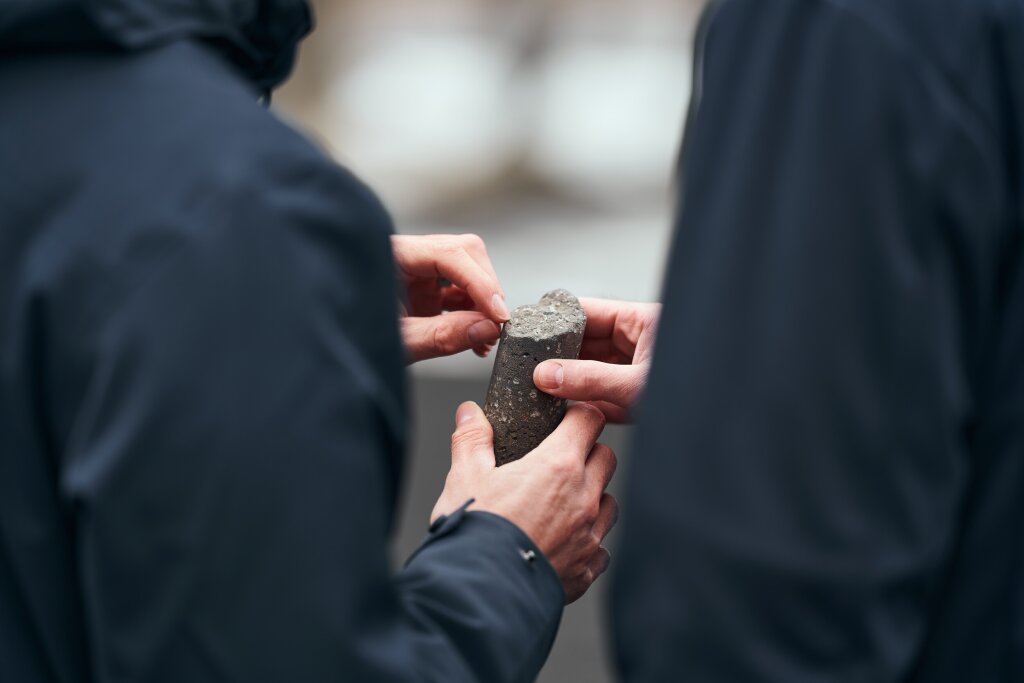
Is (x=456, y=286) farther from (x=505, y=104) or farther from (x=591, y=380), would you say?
(x=505, y=104)

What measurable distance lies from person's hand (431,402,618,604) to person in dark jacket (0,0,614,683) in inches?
17.7

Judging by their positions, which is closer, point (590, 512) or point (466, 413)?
point (590, 512)

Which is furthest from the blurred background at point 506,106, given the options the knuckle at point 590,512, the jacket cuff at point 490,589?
the jacket cuff at point 490,589

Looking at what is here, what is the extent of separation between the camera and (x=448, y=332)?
207 centimetres

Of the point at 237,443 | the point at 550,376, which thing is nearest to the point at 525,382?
the point at 550,376

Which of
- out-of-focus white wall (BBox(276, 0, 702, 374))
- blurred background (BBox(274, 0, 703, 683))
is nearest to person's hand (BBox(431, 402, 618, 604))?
blurred background (BBox(274, 0, 703, 683))

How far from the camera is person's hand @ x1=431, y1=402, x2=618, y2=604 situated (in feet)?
5.42

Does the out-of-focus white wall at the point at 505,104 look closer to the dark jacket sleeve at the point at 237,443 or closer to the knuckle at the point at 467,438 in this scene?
the knuckle at the point at 467,438

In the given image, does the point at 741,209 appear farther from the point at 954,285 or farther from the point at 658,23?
the point at 658,23

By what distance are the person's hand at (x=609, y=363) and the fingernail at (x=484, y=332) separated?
0.62ft

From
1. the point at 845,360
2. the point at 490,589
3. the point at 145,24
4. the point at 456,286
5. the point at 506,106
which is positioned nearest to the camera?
the point at 845,360

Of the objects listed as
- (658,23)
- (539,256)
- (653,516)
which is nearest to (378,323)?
(653,516)

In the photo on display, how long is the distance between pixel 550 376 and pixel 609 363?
0.62 feet

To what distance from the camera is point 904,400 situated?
1.03 meters
